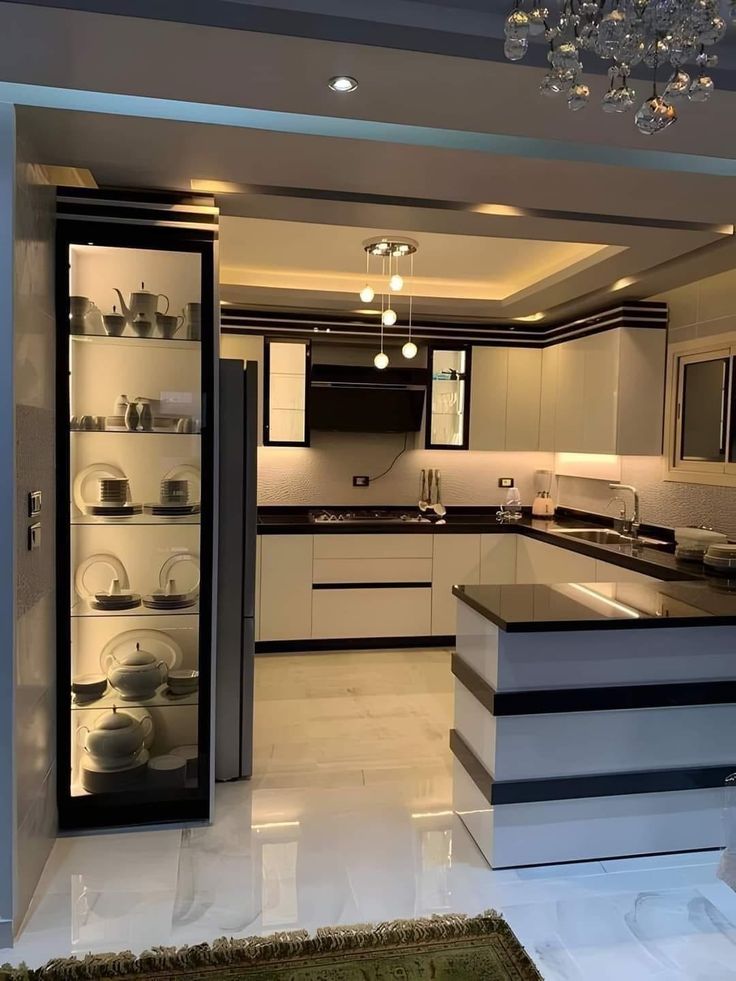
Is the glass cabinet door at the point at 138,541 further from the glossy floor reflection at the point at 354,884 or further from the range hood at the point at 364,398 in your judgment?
the range hood at the point at 364,398

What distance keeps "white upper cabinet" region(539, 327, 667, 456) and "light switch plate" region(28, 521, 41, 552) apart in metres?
3.37

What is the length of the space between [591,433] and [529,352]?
108 centimetres

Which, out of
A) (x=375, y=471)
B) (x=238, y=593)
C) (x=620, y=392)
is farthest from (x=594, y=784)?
(x=375, y=471)

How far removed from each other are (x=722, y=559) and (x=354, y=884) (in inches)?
88.3

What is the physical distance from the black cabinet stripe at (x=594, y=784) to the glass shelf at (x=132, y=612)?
1.23m

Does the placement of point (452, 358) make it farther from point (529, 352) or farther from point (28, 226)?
point (28, 226)

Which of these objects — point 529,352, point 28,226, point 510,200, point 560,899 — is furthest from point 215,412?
point 529,352

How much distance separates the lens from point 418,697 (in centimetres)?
420

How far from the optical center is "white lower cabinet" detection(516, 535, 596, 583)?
4426 mm

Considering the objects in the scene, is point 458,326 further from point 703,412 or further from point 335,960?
point 335,960

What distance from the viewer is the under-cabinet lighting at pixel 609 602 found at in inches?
101

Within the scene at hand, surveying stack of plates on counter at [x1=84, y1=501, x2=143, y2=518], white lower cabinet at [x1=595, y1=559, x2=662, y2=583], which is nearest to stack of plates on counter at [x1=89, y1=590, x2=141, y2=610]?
stack of plates on counter at [x1=84, y1=501, x2=143, y2=518]

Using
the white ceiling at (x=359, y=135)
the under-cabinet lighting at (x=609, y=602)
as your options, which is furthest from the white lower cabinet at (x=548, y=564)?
the white ceiling at (x=359, y=135)

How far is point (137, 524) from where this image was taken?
2.87 meters
